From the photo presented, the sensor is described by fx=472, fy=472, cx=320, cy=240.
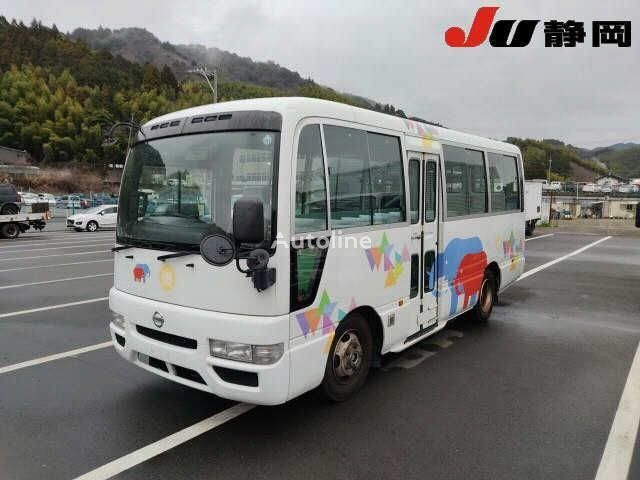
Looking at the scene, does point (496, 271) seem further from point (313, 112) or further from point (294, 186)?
point (294, 186)

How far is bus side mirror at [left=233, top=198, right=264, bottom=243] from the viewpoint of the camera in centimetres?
292

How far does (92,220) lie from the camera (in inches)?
959

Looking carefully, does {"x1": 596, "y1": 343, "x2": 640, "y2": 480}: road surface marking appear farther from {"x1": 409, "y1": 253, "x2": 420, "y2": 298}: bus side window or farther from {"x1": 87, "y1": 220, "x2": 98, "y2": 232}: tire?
{"x1": 87, "y1": 220, "x2": 98, "y2": 232}: tire

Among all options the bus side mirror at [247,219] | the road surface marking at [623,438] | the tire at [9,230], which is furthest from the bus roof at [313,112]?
the tire at [9,230]

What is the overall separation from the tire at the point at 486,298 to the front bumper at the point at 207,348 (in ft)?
13.8

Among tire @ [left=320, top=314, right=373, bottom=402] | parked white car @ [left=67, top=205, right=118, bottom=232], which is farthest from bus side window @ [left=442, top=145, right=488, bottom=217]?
parked white car @ [left=67, top=205, right=118, bottom=232]

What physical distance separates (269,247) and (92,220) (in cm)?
2401

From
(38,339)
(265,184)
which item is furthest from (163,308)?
(38,339)

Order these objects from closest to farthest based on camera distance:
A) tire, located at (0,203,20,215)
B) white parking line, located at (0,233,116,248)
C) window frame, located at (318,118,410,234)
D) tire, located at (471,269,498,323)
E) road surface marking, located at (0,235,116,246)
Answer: window frame, located at (318,118,410,234), tire, located at (471,269,498,323), road surface marking, located at (0,235,116,246), white parking line, located at (0,233,116,248), tire, located at (0,203,20,215)

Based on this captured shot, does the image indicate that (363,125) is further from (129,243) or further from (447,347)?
(447,347)

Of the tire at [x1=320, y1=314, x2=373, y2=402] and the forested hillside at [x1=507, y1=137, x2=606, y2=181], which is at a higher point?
the forested hillside at [x1=507, y1=137, x2=606, y2=181]

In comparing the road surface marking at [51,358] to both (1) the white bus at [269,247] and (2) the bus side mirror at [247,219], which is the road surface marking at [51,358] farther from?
(2) the bus side mirror at [247,219]

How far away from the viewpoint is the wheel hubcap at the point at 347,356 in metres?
4.05

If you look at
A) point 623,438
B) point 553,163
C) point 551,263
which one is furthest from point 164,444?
point 553,163
